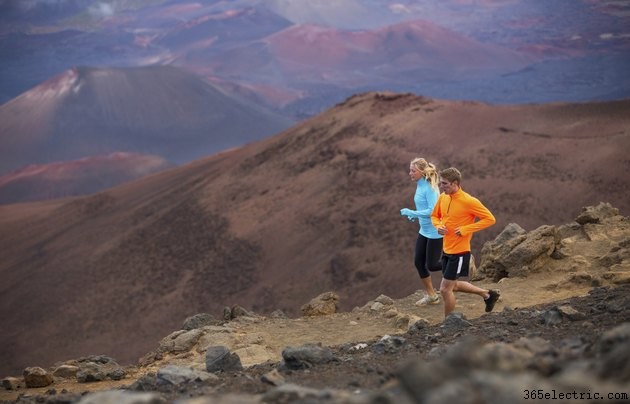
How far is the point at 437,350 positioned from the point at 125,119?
56782 millimetres

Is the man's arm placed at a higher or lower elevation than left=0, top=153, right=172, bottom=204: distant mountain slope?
higher

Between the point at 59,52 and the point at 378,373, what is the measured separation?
93.1 metres

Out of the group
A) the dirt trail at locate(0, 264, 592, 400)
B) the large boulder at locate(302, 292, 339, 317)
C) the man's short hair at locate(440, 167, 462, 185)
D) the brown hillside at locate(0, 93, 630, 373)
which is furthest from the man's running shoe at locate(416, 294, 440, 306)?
the brown hillside at locate(0, 93, 630, 373)

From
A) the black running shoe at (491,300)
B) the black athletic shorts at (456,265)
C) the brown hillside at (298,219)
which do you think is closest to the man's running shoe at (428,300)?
the black running shoe at (491,300)

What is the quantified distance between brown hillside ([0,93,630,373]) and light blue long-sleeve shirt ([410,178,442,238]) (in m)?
8.56

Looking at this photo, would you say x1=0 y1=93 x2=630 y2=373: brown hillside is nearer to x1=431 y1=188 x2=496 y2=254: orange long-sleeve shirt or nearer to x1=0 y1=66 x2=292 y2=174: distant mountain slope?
x1=431 y1=188 x2=496 y2=254: orange long-sleeve shirt

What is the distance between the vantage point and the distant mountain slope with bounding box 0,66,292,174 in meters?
54.6

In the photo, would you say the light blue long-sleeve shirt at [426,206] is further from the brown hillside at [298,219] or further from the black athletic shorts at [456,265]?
the brown hillside at [298,219]

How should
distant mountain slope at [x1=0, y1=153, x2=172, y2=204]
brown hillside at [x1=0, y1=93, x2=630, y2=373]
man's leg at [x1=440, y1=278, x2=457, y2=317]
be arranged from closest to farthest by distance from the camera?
man's leg at [x1=440, y1=278, x2=457, y2=317] < brown hillside at [x1=0, y1=93, x2=630, y2=373] < distant mountain slope at [x1=0, y1=153, x2=172, y2=204]

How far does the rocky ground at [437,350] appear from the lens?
2.56m

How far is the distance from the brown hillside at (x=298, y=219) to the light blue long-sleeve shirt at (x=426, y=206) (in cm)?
856

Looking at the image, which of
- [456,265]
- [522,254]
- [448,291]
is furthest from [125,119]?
[456,265]

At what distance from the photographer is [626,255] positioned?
773 cm

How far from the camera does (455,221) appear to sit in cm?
579
